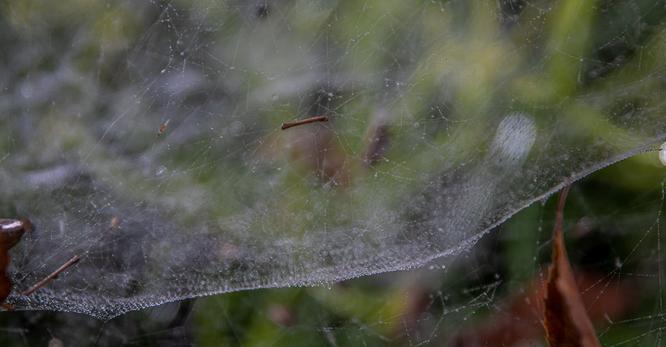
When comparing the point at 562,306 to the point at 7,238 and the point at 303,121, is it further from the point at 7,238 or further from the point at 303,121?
the point at 7,238

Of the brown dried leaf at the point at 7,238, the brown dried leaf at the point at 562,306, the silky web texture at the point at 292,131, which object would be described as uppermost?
the silky web texture at the point at 292,131

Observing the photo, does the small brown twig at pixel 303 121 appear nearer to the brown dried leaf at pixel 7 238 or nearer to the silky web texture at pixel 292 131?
the silky web texture at pixel 292 131

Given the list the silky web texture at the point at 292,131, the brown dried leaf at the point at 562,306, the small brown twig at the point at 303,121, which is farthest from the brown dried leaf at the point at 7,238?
the brown dried leaf at the point at 562,306

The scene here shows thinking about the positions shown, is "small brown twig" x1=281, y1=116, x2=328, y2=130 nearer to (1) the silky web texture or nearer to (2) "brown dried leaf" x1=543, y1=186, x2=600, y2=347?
(1) the silky web texture

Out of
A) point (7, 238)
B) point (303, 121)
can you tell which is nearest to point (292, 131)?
point (303, 121)

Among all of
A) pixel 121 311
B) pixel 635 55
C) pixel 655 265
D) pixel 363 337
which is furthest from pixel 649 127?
pixel 121 311
